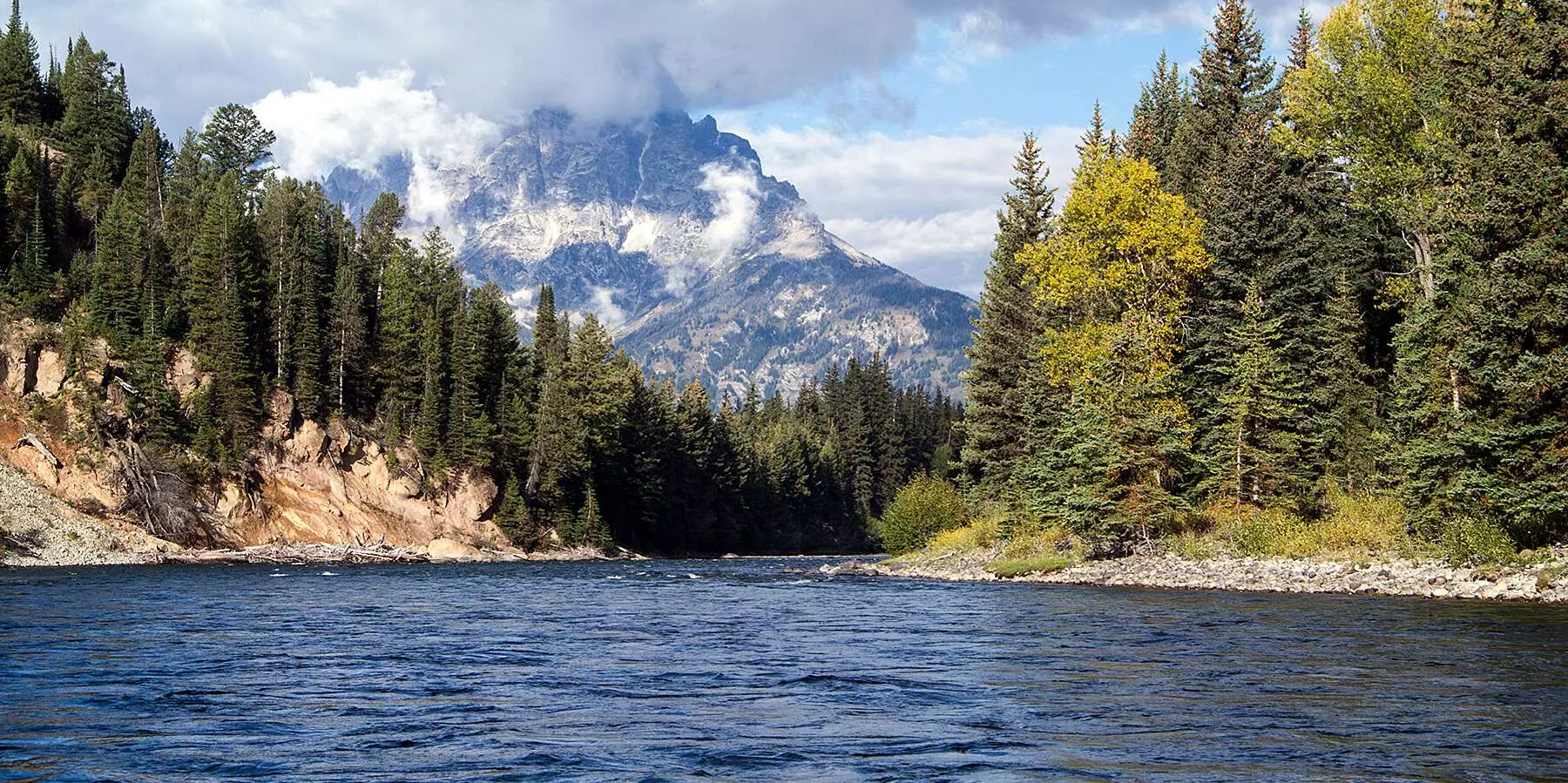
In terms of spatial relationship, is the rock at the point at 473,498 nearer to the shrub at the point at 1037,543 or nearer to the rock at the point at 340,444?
the rock at the point at 340,444

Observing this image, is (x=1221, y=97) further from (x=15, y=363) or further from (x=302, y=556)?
(x=15, y=363)

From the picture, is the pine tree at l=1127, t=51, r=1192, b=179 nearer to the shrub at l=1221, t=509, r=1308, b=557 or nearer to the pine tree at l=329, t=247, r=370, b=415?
the shrub at l=1221, t=509, r=1308, b=557

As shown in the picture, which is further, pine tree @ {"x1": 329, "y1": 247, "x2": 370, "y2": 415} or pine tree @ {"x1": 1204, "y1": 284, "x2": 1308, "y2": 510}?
pine tree @ {"x1": 329, "y1": 247, "x2": 370, "y2": 415}

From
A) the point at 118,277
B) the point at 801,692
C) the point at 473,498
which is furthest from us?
the point at 473,498

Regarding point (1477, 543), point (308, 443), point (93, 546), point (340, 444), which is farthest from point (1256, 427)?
point (340, 444)

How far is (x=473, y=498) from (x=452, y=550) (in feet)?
22.1

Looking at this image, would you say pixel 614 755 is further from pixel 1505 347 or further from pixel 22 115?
pixel 22 115

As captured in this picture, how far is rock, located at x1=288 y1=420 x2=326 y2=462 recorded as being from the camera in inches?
3679

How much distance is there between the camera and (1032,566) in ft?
167

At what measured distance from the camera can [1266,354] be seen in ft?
158

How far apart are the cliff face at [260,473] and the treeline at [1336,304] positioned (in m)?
53.1

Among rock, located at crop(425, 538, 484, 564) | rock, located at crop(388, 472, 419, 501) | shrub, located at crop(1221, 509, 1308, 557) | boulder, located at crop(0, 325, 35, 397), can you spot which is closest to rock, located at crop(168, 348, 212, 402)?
boulder, located at crop(0, 325, 35, 397)

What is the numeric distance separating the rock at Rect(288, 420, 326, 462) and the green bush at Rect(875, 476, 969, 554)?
45.2 m

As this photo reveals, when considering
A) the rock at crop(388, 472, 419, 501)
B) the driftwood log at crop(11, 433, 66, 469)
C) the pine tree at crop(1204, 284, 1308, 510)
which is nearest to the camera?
the pine tree at crop(1204, 284, 1308, 510)
